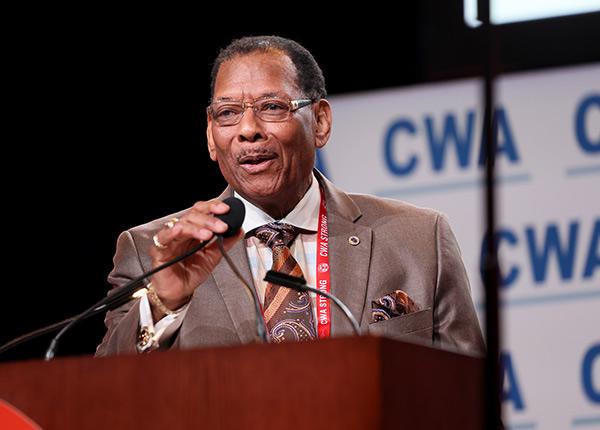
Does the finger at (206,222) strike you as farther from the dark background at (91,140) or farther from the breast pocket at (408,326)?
the dark background at (91,140)

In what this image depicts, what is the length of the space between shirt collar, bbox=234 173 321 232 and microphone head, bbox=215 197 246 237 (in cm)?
60

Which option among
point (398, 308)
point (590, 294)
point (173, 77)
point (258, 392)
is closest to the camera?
point (258, 392)

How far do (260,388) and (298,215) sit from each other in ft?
4.35

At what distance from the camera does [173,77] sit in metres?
4.45

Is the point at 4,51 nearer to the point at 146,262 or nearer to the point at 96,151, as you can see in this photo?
the point at 96,151

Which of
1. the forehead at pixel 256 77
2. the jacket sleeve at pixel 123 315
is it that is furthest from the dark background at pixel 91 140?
the jacket sleeve at pixel 123 315

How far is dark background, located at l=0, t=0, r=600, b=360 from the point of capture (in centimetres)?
445

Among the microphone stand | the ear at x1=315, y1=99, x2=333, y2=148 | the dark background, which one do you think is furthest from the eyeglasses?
the dark background

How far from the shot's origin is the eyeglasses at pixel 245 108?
9.46 ft

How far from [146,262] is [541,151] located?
1.54m

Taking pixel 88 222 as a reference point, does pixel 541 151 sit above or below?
above

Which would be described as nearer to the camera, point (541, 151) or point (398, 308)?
point (398, 308)

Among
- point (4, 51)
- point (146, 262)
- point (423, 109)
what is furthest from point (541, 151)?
point (4, 51)

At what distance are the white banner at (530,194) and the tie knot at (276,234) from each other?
38.5 inches
